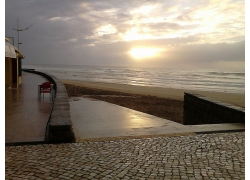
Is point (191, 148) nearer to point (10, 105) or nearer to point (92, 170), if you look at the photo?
point (92, 170)

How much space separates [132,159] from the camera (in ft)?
14.8

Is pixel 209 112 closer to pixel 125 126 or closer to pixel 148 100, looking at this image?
pixel 125 126

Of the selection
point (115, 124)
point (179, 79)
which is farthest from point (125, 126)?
point (179, 79)

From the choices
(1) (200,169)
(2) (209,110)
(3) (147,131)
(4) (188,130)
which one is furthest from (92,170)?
(2) (209,110)

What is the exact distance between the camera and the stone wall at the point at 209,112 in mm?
7590

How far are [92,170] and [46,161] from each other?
886 millimetres

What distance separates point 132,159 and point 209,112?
5527 mm

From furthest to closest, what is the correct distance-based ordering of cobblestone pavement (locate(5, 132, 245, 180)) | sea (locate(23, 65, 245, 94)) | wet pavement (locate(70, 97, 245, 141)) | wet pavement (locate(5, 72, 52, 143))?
sea (locate(23, 65, 245, 94))
wet pavement (locate(70, 97, 245, 141))
wet pavement (locate(5, 72, 52, 143))
cobblestone pavement (locate(5, 132, 245, 180))

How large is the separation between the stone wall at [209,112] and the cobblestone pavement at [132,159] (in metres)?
2.01

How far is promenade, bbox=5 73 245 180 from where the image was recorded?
3.91 m

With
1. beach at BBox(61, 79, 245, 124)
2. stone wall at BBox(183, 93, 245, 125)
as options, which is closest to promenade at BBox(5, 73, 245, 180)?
stone wall at BBox(183, 93, 245, 125)

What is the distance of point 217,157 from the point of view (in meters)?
4.68

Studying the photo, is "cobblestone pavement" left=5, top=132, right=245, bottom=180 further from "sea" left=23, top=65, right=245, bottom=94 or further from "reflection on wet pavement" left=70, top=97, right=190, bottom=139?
"sea" left=23, top=65, right=245, bottom=94

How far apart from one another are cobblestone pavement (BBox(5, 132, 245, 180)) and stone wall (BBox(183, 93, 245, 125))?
2.01m
